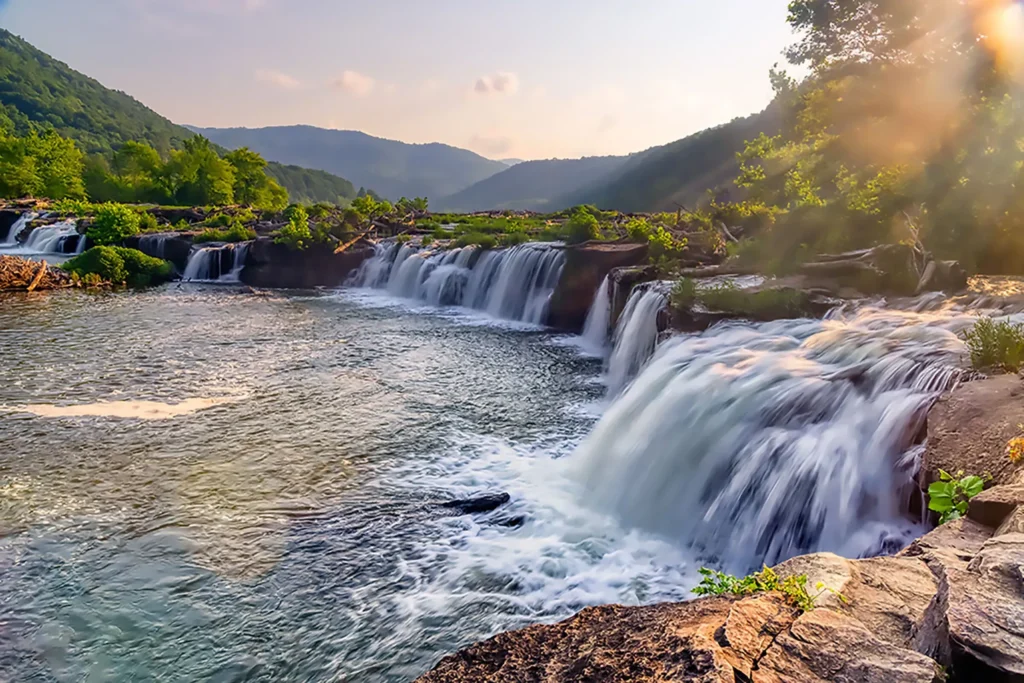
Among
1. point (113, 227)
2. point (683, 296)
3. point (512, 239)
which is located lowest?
point (113, 227)

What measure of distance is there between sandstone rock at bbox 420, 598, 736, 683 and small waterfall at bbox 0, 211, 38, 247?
52.7 metres

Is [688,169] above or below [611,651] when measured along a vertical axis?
above

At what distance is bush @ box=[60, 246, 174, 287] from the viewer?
2653 cm

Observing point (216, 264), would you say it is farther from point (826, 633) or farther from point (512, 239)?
point (826, 633)

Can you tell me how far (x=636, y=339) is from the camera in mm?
14320

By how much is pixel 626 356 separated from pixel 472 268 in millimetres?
11863

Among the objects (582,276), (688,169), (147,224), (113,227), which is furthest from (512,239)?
(688,169)

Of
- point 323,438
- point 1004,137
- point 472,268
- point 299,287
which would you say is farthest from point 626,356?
point 299,287

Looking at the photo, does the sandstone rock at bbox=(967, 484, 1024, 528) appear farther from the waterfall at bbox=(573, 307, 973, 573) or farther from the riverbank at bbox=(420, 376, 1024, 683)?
the waterfall at bbox=(573, 307, 973, 573)

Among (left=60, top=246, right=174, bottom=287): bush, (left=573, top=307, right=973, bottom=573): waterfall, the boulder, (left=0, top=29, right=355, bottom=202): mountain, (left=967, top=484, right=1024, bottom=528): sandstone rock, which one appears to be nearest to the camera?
(left=967, top=484, right=1024, bottom=528): sandstone rock

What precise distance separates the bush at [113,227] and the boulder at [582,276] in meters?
26.7

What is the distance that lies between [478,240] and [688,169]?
77429 millimetres

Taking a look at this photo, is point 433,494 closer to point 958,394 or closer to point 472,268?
point 958,394

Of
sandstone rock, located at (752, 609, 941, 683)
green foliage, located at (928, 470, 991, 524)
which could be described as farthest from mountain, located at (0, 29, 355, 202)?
sandstone rock, located at (752, 609, 941, 683)
